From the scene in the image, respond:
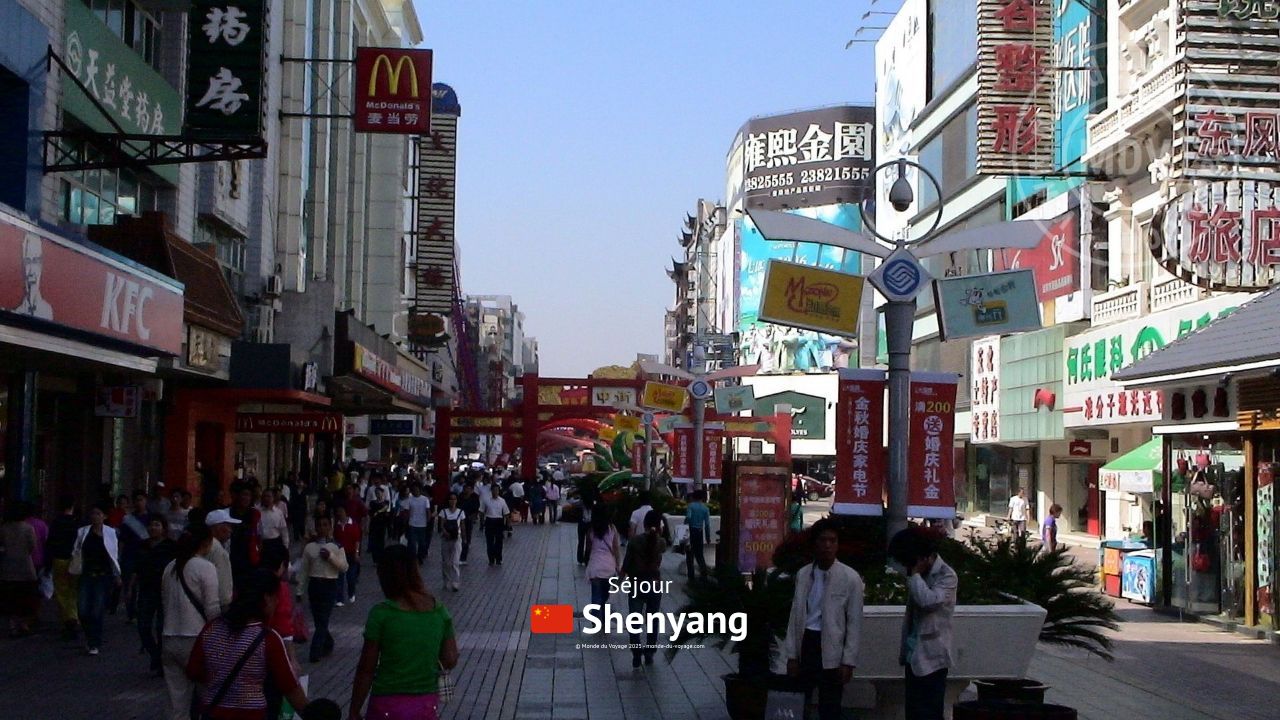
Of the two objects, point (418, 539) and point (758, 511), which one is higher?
point (758, 511)

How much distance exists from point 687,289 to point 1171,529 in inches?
5260

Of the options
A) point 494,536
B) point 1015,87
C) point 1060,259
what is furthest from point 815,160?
point 494,536

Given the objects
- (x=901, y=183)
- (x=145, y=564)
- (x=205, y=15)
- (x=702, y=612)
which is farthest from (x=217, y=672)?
(x=205, y=15)

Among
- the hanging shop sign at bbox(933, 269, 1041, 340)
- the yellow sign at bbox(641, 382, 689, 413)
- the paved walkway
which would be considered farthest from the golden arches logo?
the hanging shop sign at bbox(933, 269, 1041, 340)

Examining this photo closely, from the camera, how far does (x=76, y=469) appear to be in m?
24.6

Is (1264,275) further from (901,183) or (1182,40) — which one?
(901,183)

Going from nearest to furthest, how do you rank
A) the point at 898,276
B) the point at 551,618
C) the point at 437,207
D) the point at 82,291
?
the point at 898,276
the point at 82,291
the point at 551,618
the point at 437,207

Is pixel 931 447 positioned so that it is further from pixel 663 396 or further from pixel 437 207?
pixel 437 207

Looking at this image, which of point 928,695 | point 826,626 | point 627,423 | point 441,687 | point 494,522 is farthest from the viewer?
point 627,423

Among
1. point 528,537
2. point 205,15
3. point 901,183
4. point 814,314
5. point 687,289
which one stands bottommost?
point 528,537

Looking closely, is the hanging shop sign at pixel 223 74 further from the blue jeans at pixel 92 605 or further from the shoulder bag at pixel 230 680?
the shoulder bag at pixel 230 680

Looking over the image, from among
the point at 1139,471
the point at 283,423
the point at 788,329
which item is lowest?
the point at 1139,471

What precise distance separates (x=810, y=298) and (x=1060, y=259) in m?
27.5

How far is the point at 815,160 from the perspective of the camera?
320ft
